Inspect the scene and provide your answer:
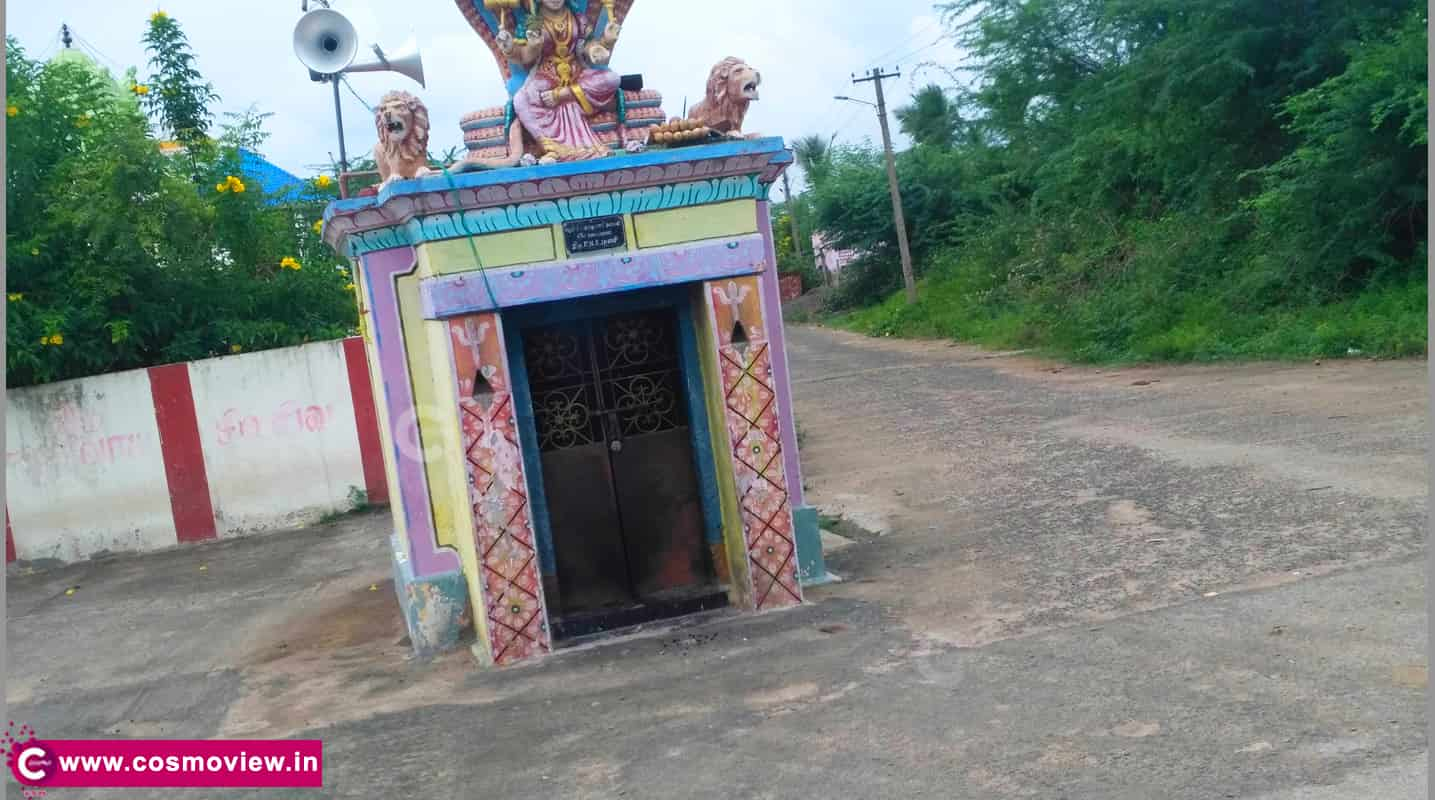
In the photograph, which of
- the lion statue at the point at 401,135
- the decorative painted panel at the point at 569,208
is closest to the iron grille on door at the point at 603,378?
the decorative painted panel at the point at 569,208

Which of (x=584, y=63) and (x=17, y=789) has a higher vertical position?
(x=584, y=63)

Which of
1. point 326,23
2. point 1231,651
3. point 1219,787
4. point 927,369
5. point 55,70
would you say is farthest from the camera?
point 927,369

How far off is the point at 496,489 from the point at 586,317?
4.30 ft

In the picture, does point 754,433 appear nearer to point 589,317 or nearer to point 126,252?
point 589,317

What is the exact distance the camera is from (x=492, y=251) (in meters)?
6.62

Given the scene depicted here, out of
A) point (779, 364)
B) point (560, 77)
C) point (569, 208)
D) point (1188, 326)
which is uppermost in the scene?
point (560, 77)

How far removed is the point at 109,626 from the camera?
917 centimetres

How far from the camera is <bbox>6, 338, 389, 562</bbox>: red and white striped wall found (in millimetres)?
11789

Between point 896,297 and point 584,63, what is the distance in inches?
1081

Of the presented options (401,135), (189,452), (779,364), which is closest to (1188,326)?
(779,364)

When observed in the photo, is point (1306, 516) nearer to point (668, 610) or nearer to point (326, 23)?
point (668, 610)

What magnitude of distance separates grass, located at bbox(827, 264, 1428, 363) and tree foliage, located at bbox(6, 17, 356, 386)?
35.5 ft

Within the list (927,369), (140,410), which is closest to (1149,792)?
(140,410)

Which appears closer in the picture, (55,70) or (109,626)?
(109,626)
